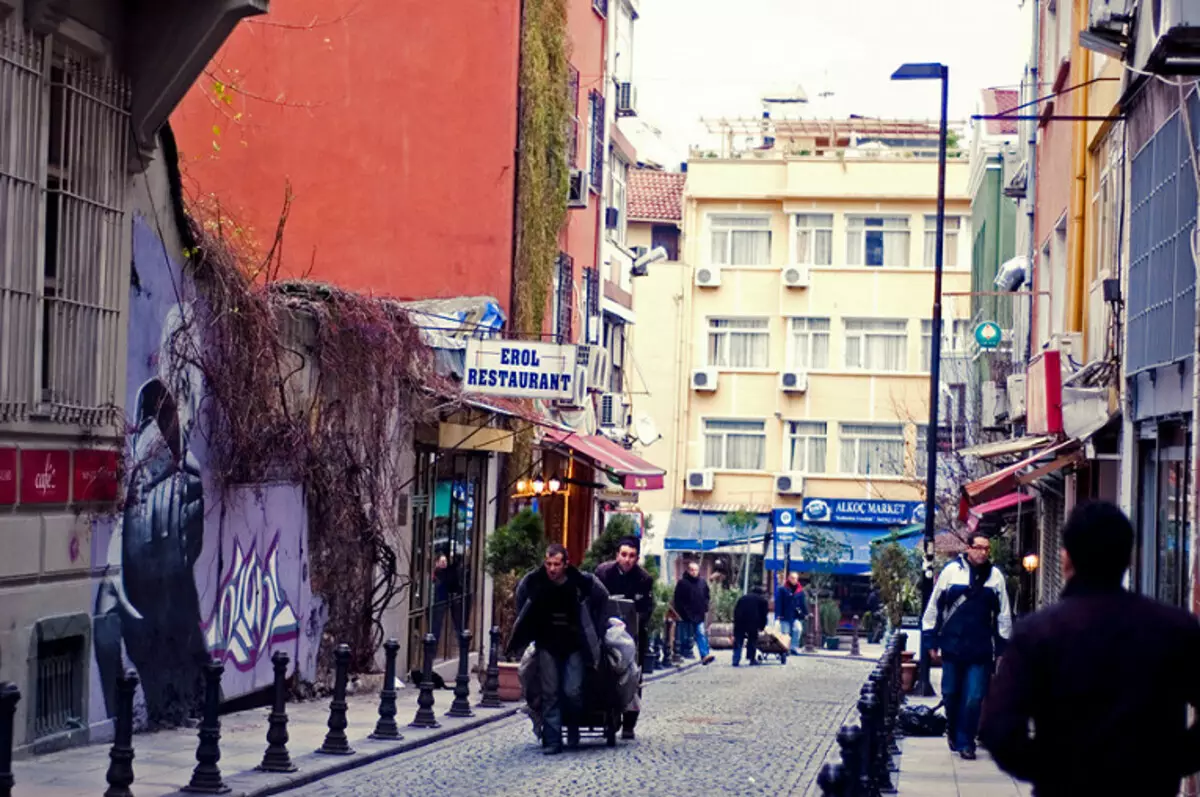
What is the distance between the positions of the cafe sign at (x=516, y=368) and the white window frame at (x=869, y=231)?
3708 cm

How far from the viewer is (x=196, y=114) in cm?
3039

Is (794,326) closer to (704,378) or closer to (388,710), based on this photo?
(704,378)

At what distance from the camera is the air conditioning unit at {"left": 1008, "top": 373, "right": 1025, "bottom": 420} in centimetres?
2800

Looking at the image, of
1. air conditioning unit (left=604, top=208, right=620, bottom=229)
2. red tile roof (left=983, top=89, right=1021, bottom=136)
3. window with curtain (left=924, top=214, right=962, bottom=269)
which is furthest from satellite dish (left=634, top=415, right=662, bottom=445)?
window with curtain (left=924, top=214, right=962, bottom=269)

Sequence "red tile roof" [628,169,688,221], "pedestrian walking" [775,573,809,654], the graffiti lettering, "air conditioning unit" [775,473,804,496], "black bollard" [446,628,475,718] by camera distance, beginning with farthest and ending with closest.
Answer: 1. "red tile roof" [628,169,688,221]
2. "air conditioning unit" [775,473,804,496]
3. "pedestrian walking" [775,573,809,654]
4. "black bollard" [446,628,475,718]
5. the graffiti lettering

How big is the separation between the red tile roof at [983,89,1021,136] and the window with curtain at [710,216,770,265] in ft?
25.4

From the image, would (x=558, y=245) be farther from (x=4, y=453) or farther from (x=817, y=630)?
(x=4, y=453)

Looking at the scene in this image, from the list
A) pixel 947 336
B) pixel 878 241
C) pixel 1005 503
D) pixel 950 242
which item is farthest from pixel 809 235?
pixel 1005 503

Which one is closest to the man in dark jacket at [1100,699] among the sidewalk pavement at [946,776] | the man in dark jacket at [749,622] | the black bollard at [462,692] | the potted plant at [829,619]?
the sidewalk pavement at [946,776]

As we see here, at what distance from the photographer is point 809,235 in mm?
60250

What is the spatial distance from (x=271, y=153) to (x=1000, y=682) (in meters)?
25.9

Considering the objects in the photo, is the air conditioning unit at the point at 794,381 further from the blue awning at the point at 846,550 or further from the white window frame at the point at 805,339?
the blue awning at the point at 846,550

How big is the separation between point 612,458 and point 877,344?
28135 millimetres

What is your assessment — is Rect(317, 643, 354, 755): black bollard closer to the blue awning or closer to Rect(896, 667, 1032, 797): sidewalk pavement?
Rect(896, 667, 1032, 797): sidewalk pavement
